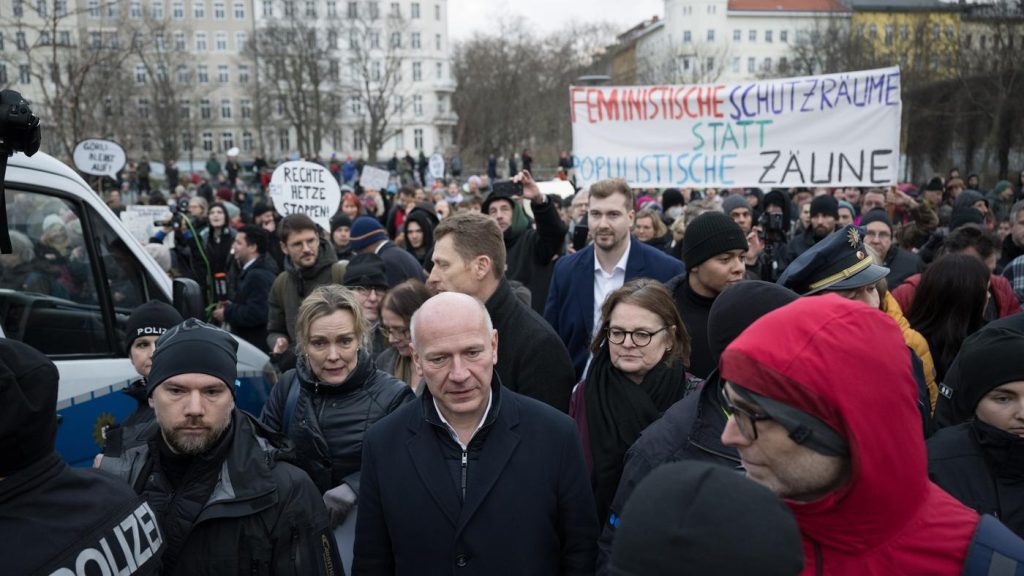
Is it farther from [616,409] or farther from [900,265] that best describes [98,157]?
[616,409]

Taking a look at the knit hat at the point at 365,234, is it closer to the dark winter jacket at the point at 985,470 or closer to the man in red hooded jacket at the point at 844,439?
the dark winter jacket at the point at 985,470

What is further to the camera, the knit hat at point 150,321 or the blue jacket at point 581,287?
the blue jacket at point 581,287

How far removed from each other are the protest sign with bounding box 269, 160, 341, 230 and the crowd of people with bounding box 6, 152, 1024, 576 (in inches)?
209

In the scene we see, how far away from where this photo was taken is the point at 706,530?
1204 mm

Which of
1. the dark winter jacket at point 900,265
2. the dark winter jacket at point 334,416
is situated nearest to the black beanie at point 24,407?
the dark winter jacket at point 334,416

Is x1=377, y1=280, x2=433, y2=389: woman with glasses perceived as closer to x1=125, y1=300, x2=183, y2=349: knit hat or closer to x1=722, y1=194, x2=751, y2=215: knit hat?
x1=125, y1=300, x2=183, y2=349: knit hat

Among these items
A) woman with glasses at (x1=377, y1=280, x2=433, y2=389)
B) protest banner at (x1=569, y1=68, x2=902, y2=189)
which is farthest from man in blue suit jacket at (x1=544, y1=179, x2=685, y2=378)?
protest banner at (x1=569, y1=68, x2=902, y2=189)

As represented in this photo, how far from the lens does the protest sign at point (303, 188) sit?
969 cm

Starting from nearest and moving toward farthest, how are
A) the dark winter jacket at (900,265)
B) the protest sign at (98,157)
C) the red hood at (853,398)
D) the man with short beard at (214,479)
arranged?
the red hood at (853,398)
the man with short beard at (214,479)
the dark winter jacket at (900,265)
the protest sign at (98,157)

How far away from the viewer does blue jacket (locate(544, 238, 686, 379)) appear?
5.06m

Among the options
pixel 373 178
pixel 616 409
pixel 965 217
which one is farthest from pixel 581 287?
pixel 373 178

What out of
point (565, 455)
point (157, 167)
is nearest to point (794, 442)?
point (565, 455)

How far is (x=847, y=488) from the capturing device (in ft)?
5.23

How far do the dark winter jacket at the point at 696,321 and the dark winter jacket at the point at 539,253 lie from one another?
193 centimetres
